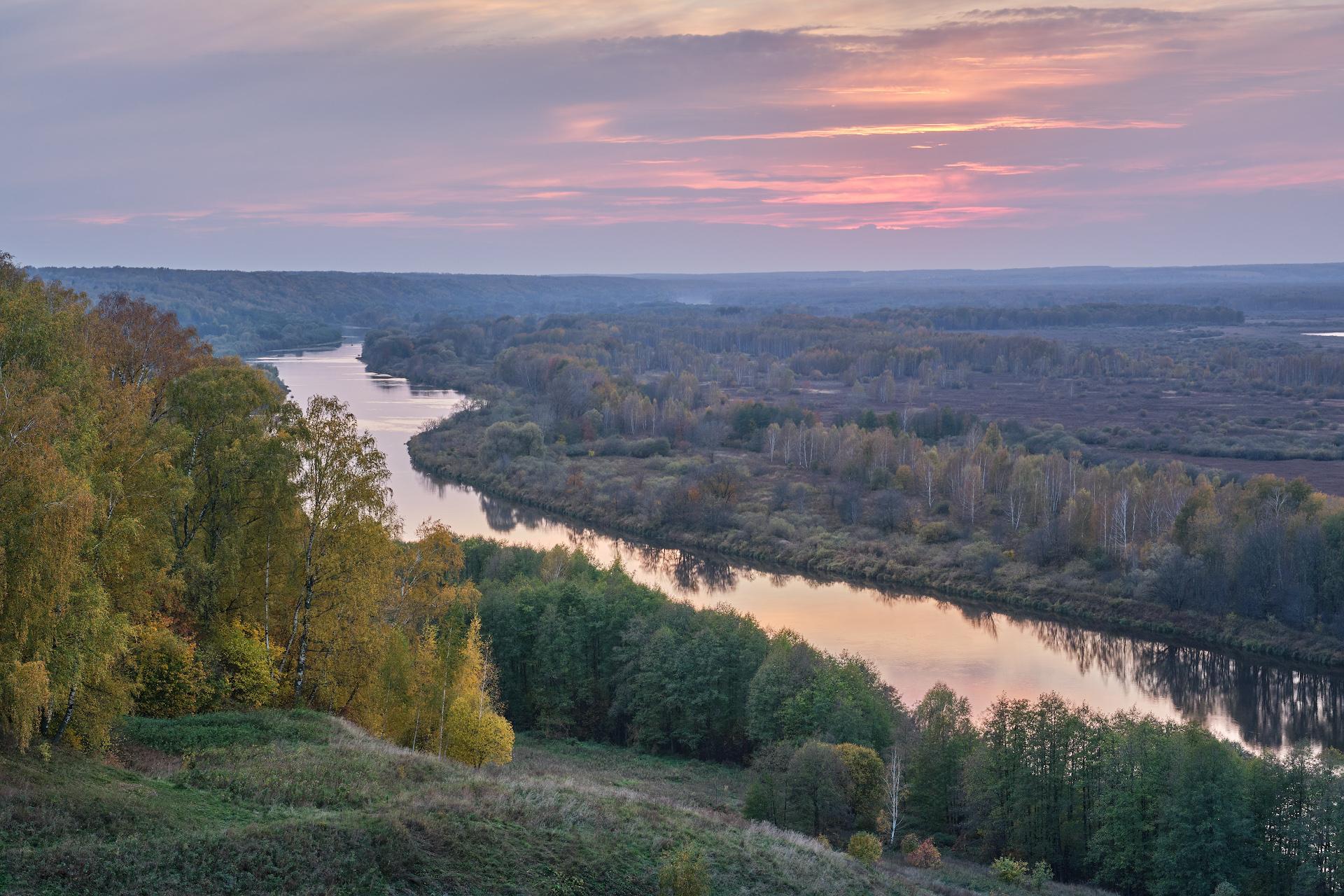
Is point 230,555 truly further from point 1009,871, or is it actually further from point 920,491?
point 920,491

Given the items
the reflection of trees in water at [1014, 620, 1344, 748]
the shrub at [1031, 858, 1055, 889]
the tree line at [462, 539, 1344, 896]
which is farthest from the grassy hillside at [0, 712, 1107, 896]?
the reflection of trees in water at [1014, 620, 1344, 748]

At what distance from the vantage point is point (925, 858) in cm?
1884

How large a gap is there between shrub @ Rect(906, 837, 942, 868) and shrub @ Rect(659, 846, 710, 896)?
7.30 meters

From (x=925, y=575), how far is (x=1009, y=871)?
90.0 feet

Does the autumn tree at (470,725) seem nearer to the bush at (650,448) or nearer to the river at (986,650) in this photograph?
the river at (986,650)

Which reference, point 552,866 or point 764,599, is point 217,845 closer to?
point 552,866

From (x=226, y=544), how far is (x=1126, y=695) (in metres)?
24.8

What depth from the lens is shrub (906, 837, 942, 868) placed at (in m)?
18.6

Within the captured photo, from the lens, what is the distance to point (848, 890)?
13984 millimetres

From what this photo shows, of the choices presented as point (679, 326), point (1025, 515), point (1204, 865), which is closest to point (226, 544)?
point (1204, 865)

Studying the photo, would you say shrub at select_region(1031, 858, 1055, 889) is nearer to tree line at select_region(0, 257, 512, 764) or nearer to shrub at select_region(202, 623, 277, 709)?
tree line at select_region(0, 257, 512, 764)

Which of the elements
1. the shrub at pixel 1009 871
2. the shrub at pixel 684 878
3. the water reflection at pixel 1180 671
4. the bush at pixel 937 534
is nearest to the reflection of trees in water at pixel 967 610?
the water reflection at pixel 1180 671

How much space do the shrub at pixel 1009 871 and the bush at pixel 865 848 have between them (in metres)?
2.38

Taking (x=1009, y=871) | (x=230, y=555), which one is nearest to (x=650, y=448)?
(x=230, y=555)
